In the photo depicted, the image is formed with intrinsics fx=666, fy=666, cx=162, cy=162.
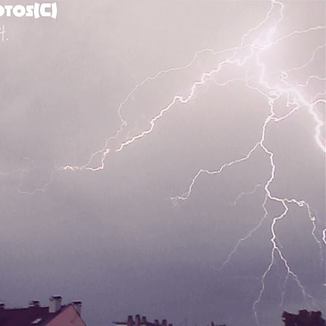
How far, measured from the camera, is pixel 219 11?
616 cm

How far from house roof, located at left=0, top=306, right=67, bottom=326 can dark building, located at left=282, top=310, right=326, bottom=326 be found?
12.9 ft

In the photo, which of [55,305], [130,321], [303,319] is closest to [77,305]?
[55,305]

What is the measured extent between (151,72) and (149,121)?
0.51 m

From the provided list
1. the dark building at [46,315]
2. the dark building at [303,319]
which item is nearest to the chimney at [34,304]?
the dark building at [46,315]

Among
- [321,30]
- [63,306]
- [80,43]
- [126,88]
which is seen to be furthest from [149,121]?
[63,306]

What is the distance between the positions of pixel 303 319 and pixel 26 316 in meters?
4.96

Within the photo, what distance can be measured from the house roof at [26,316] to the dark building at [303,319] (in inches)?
155

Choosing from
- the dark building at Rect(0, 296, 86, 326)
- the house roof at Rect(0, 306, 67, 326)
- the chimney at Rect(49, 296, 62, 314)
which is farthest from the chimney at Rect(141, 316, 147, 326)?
Answer: the chimney at Rect(49, 296, 62, 314)

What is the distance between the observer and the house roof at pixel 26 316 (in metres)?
11.2

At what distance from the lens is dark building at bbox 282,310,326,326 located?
8.99 meters

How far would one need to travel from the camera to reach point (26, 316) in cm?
1159

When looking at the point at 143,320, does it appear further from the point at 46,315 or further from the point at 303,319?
the point at 303,319

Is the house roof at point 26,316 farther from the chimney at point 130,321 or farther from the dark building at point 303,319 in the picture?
the dark building at point 303,319

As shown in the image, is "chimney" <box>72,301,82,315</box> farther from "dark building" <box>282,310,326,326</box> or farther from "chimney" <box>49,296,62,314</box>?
"dark building" <box>282,310,326,326</box>
